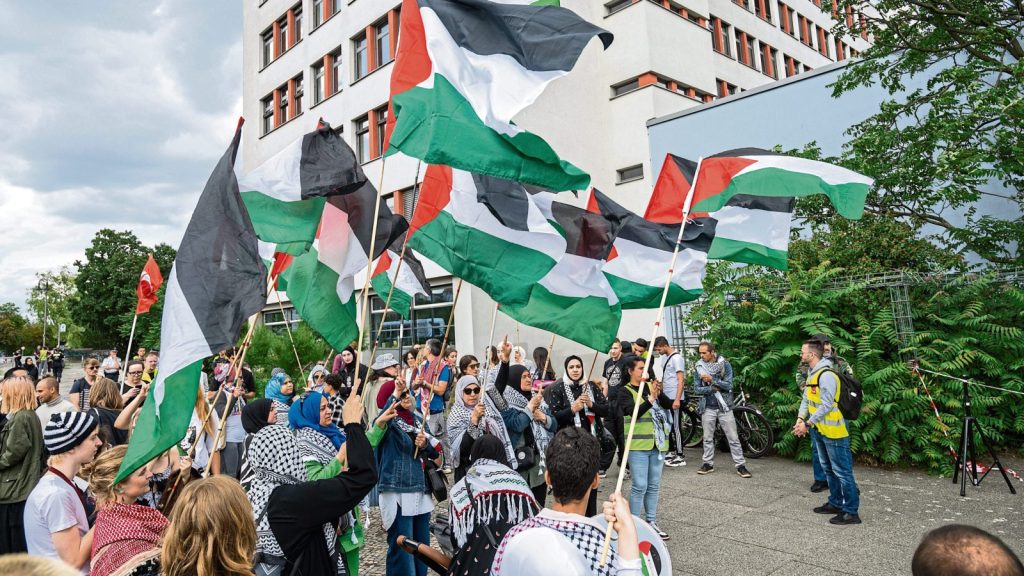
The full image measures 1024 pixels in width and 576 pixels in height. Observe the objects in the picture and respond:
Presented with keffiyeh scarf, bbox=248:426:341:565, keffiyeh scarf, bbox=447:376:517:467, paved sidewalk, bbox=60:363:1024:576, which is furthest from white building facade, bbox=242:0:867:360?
keffiyeh scarf, bbox=248:426:341:565

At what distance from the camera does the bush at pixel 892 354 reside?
356 inches

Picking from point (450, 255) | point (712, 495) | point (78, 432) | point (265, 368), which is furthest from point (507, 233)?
point (265, 368)

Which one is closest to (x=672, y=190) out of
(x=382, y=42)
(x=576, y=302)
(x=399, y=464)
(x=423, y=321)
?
(x=576, y=302)

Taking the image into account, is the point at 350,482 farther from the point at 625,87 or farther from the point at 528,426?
the point at 625,87

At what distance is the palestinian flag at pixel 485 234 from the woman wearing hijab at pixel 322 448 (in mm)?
1548

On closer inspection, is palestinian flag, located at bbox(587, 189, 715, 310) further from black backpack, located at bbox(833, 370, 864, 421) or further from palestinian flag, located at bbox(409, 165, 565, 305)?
black backpack, located at bbox(833, 370, 864, 421)

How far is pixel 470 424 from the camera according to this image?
18.3 feet

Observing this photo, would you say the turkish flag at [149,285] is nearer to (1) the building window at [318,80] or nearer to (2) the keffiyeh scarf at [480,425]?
(2) the keffiyeh scarf at [480,425]

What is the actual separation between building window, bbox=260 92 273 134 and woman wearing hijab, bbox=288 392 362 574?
27.5m

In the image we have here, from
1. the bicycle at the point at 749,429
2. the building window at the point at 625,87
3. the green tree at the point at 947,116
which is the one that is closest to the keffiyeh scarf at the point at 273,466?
the bicycle at the point at 749,429

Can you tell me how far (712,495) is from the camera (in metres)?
8.06

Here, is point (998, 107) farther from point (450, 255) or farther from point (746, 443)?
point (450, 255)

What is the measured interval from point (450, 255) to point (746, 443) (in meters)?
7.18

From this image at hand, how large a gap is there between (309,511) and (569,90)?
21.3 meters
